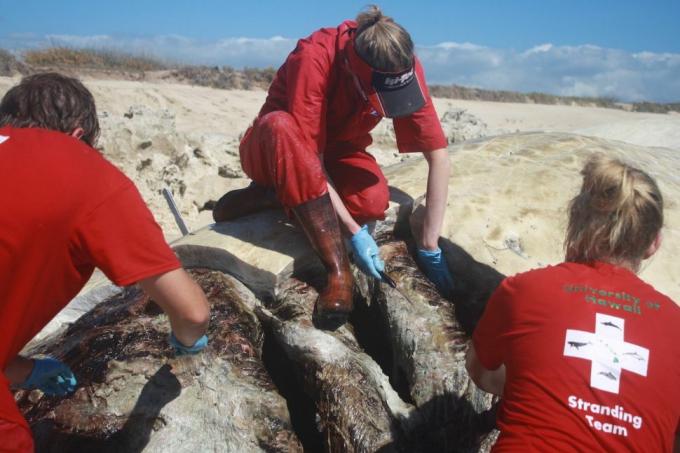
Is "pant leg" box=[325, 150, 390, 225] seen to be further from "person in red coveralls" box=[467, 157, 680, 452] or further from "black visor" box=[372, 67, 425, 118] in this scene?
"person in red coveralls" box=[467, 157, 680, 452]

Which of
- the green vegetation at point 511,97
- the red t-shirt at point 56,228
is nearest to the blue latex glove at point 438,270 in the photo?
the red t-shirt at point 56,228

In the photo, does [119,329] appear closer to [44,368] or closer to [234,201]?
[44,368]

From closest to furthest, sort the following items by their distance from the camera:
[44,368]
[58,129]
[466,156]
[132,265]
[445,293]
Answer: [132,265] < [58,129] < [44,368] < [445,293] < [466,156]

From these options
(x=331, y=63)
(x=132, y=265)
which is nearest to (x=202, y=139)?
(x=331, y=63)

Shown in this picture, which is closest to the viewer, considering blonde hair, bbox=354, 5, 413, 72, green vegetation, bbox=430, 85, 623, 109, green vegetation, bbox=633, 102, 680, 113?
blonde hair, bbox=354, 5, 413, 72

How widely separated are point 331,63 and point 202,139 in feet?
13.0

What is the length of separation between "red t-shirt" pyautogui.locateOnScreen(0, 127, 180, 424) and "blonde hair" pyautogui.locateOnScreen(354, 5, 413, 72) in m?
1.27

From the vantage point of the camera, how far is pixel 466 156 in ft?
12.1

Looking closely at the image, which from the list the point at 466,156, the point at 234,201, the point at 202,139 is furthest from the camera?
the point at 202,139

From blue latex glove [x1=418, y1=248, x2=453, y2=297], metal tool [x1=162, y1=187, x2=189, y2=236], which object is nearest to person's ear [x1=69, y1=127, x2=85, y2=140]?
blue latex glove [x1=418, y1=248, x2=453, y2=297]

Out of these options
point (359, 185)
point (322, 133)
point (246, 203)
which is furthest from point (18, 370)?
point (359, 185)

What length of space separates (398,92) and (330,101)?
1.34 feet

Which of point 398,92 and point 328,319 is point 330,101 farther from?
point 328,319

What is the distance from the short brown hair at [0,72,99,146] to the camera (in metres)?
1.73
